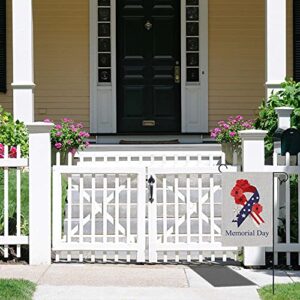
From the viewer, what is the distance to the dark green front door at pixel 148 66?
42.7 feet

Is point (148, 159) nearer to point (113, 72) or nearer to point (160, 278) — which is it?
point (113, 72)

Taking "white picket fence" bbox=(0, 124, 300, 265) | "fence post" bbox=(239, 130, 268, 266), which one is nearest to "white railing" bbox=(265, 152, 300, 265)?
"white picket fence" bbox=(0, 124, 300, 265)

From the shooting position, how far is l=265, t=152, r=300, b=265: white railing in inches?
301

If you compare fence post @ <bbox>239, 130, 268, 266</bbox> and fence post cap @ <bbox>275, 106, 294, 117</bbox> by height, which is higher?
fence post cap @ <bbox>275, 106, 294, 117</bbox>

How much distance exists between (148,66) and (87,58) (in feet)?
3.46

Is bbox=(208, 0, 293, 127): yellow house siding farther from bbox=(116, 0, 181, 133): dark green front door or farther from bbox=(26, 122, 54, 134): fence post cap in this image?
bbox=(26, 122, 54, 134): fence post cap

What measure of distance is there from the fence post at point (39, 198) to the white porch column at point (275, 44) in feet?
13.2

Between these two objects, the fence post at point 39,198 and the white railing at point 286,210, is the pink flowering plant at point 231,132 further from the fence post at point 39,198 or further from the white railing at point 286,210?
the fence post at point 39,198

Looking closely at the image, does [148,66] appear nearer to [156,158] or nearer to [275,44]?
[156,158]

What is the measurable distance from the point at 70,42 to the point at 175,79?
189 centimetres

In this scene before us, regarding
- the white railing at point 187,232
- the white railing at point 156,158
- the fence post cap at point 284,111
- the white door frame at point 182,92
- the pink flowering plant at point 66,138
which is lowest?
the white railing at point 187,232

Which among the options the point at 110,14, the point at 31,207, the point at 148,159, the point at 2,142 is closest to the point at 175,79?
the point at 110,14

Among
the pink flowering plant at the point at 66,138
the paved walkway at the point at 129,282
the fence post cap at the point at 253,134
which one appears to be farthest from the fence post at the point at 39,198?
the pink flowering plant at the point at 66,138

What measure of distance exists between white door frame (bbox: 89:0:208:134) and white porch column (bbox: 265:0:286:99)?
7.63 ft
